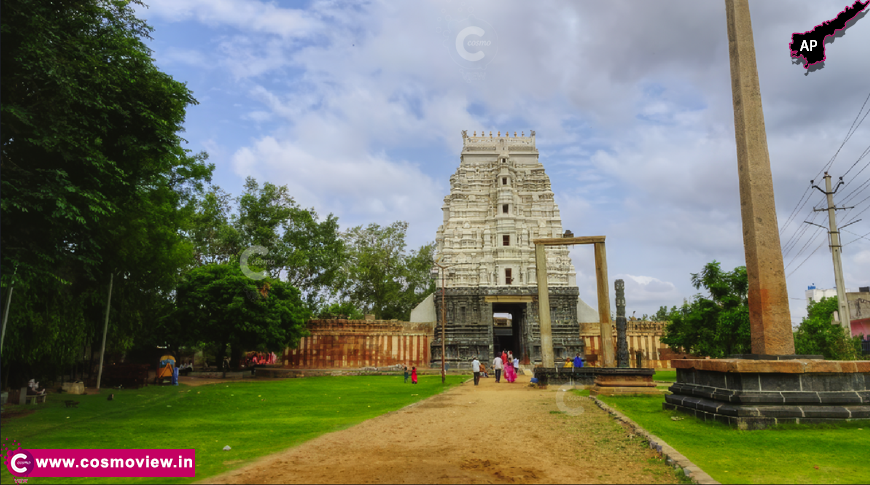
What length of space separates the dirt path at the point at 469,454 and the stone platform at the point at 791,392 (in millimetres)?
1802

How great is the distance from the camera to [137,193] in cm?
1335

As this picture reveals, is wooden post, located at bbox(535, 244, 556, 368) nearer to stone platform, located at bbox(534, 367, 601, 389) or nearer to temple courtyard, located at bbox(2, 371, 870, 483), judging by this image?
stone platform, located at bbox(534, 367, 601, 389)

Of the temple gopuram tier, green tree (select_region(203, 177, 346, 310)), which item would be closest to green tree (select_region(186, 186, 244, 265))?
green tree (select_region(203, 177, 346, 310))

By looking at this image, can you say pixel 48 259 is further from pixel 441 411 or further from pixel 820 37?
pixel 820 37

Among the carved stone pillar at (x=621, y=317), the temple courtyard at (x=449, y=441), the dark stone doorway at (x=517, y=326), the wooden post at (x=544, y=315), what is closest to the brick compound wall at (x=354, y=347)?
the dark stone doorway at (x=517, y=326)

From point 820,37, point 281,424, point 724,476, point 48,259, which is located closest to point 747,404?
point 724,476

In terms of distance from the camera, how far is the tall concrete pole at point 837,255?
68.2 feet

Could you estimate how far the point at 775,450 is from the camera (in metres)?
6.73

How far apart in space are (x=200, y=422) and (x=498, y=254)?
30.5m

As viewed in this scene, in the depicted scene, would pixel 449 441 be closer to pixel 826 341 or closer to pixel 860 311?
pixel 826 341

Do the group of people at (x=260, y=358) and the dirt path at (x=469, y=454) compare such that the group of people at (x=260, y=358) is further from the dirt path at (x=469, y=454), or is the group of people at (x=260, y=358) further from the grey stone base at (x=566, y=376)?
the dirt path at (x=469, y=454)

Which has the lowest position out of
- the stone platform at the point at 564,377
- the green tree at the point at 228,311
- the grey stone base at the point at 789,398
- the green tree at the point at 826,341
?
the stone platform at the point at 564,377

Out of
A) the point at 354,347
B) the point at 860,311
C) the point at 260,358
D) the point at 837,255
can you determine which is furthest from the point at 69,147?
the point at 860,311

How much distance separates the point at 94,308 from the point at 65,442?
446 inches
